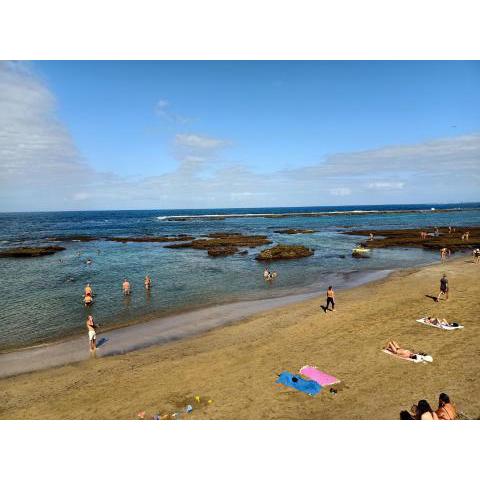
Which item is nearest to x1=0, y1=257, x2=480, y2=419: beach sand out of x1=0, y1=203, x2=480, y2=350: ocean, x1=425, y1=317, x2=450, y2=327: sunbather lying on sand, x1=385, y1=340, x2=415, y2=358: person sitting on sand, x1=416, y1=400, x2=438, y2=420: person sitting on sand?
x1=385, y1=340, x2=415, y2=358: person sitting on sand

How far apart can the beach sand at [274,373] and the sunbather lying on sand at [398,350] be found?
335mm

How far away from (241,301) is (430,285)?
13276 millimetres

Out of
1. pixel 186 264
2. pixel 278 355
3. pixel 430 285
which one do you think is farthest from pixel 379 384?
pixel 186 264

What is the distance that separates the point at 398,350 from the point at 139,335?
12.2m

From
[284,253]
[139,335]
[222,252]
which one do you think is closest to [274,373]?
[139,335]

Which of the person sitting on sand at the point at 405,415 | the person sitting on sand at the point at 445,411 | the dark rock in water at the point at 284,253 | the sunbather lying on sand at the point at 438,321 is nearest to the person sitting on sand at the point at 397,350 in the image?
the sunbather lying on sand at the point at 438,321

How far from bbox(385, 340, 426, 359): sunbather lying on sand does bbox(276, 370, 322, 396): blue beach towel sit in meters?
3.92

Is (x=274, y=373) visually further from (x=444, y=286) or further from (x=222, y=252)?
(x=222, y=252)

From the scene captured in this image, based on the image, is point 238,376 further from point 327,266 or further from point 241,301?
point 327,266

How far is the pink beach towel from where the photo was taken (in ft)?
38.4

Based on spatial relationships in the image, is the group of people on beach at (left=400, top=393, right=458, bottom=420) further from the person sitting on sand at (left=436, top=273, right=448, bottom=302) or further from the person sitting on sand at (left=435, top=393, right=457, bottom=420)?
the person sitting on sand at (left=436, top=273, right=448, bottom=302)

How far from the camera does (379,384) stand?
1145 centimetres

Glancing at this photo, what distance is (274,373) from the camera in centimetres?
1277

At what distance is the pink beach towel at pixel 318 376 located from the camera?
11.7m
